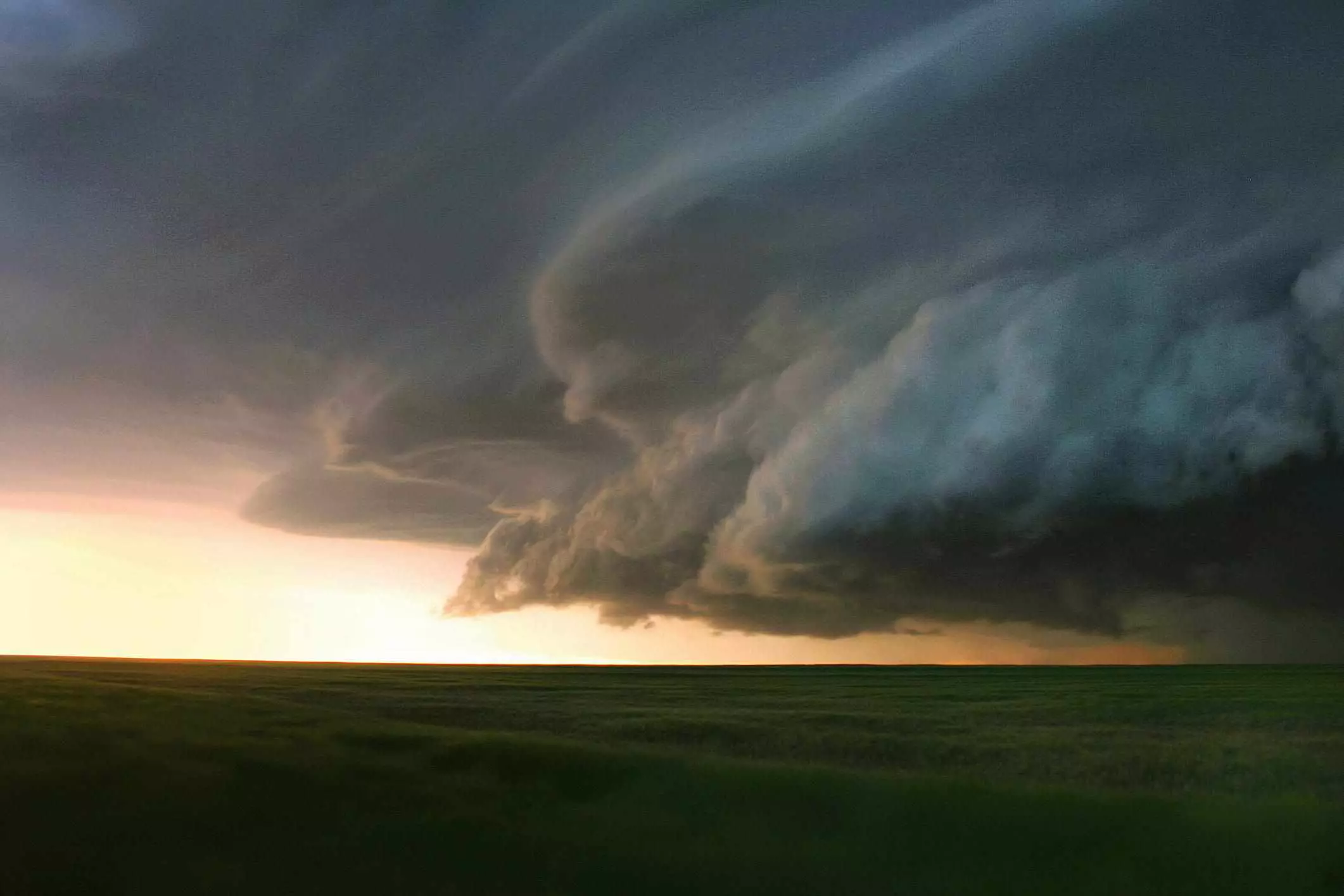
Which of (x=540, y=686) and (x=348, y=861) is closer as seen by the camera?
(x=348, y=861)

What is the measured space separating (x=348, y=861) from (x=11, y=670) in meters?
68.1

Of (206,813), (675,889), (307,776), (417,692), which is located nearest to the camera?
(675,889)

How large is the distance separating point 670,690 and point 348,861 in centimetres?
5415

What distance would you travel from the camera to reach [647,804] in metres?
26.2

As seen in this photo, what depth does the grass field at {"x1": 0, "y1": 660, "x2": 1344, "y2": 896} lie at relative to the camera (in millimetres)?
20328

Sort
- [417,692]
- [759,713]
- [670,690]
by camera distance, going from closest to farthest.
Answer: [759,713] < [417,692] < [670,690]

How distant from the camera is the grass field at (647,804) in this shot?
20328 mm

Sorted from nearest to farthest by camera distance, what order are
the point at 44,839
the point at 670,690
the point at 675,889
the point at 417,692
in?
the point at 675,889
the point at 44,839
the point at 417,692
the point at 670,690

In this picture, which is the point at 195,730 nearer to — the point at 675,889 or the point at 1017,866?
the point at 675,889

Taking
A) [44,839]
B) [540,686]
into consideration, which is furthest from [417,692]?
[44,839]

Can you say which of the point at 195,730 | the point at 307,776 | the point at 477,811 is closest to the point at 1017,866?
the point at 477,811

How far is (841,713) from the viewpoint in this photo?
49.1m

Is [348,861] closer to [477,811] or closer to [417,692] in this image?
[477,811]

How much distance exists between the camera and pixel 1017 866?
71.4ft
